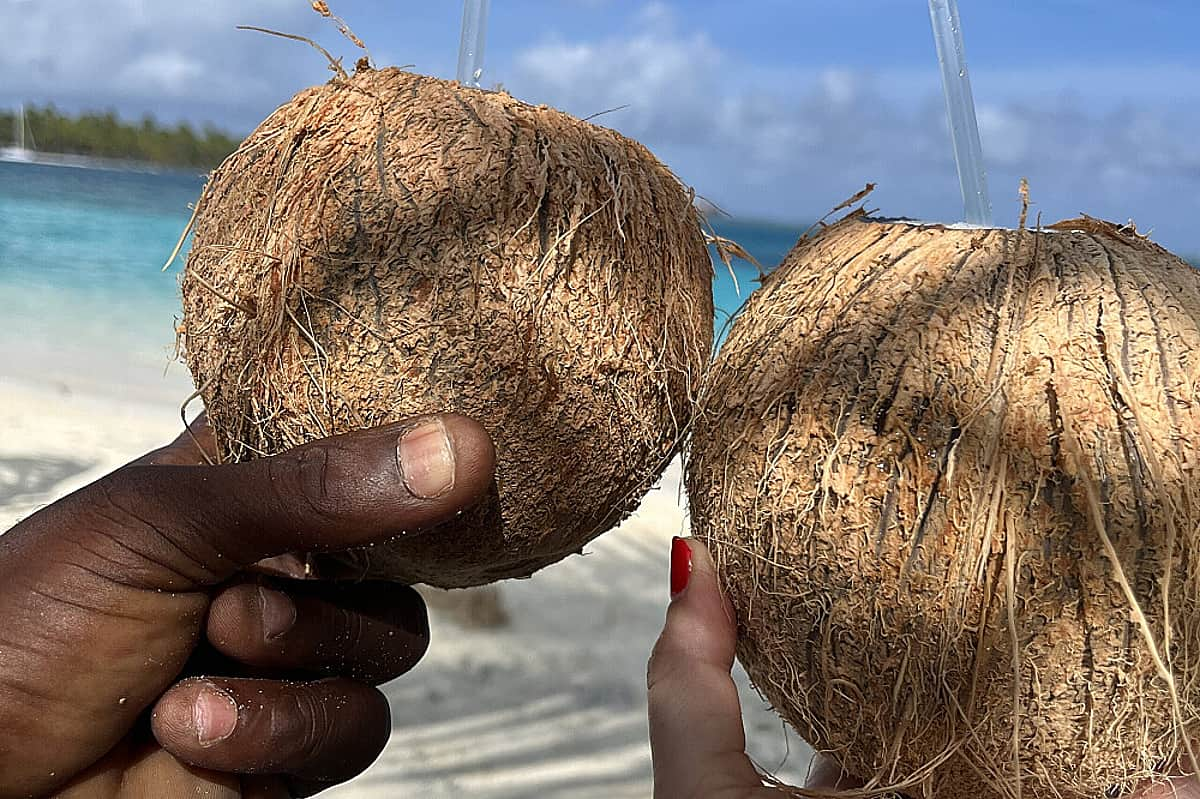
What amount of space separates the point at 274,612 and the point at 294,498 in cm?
41

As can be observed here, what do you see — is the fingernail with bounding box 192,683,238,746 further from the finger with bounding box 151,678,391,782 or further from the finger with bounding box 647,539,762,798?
the finger with bounding box 647,539,762,798

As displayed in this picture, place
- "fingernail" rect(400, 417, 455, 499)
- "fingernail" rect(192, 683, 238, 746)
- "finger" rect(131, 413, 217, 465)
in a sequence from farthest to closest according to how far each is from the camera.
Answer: "finger" rect(131, 413, 217, 465) → "fingernail" rect(192, 683, 238, 746) → "fingernail" rect(400, 417, 455, 499)

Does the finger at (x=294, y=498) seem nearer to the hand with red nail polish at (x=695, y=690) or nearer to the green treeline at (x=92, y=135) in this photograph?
the hand with red nail polish at (x=695, y=690)

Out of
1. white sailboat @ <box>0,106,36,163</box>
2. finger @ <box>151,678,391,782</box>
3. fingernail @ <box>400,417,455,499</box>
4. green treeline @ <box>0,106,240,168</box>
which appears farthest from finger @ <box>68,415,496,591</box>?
white sailboat @ <box>0,106,36,163</box>

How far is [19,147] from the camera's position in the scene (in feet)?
83.5

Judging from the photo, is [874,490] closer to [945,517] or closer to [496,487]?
[945,517]

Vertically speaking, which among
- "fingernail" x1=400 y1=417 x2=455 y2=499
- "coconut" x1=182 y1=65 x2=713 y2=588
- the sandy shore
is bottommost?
the sandy shore

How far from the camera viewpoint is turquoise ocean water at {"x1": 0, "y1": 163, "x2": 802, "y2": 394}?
34.7ft

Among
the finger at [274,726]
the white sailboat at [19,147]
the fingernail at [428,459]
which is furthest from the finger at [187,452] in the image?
the white sailboat at [19,147]

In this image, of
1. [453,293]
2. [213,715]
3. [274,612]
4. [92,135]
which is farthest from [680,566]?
[92,135]

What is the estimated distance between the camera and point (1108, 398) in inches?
49.1

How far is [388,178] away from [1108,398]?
3.30 ft

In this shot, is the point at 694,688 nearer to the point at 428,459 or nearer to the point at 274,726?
the point at 428,459

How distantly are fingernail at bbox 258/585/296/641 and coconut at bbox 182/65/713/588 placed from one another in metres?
0.28
